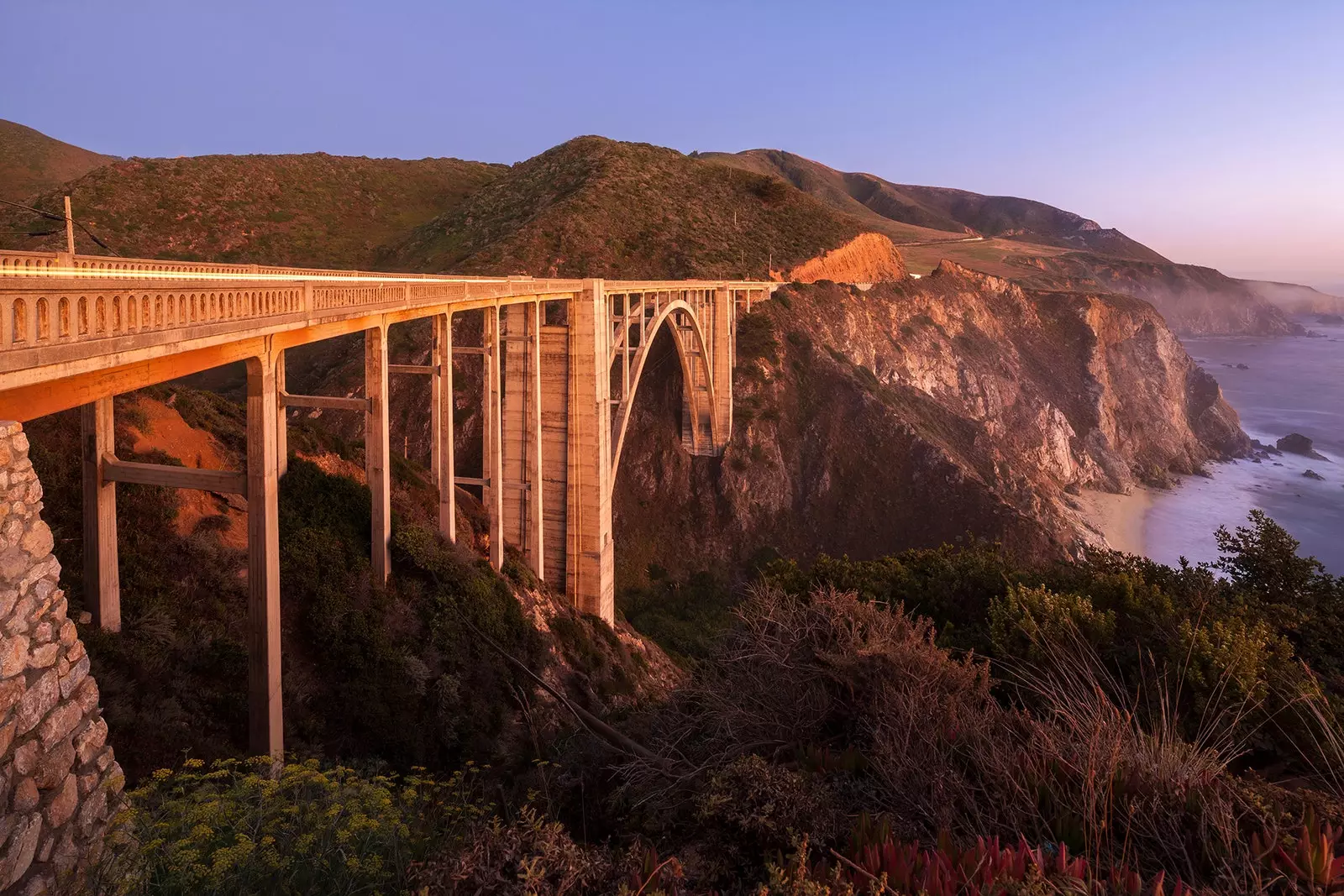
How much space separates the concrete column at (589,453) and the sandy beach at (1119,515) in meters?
36.1

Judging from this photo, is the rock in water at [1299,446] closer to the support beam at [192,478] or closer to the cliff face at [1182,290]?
the cliff face at [1182,290]

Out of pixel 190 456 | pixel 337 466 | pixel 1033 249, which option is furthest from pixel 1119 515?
pixel 1033 249

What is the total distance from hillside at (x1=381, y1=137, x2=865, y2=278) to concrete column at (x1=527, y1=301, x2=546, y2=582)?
2615cm

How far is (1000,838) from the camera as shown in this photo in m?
4.75

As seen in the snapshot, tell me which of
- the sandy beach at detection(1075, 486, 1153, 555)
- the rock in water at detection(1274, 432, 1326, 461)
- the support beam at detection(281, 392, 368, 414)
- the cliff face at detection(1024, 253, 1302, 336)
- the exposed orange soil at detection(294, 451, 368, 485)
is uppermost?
the cliff face at detection(1024, 253, 1302, 336)

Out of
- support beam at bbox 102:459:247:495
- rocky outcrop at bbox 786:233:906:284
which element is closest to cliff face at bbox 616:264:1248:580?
rocky outcrop at bbox 786:233:906:284

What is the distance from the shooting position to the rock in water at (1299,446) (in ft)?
241

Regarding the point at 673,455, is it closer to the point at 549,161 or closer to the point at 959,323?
the point at 959,323

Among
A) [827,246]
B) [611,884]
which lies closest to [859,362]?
[827,246]

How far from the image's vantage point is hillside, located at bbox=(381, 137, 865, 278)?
1957 inches

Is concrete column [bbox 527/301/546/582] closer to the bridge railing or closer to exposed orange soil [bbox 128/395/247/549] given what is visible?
the bridge railing

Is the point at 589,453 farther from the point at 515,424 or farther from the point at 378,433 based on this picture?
the point at 378,433

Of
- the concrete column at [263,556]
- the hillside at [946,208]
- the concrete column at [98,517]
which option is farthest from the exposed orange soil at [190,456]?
the hillside at [946,208]

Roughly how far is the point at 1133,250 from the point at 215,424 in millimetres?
191288
